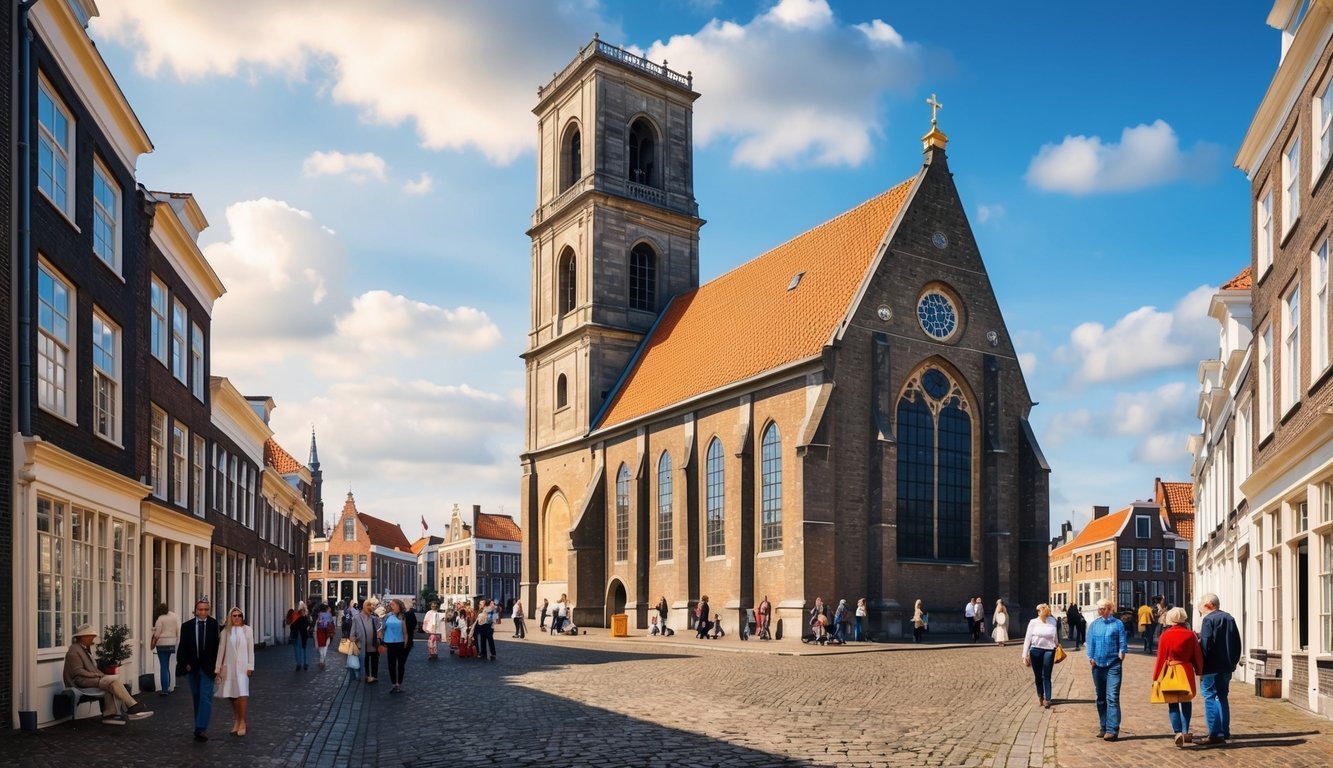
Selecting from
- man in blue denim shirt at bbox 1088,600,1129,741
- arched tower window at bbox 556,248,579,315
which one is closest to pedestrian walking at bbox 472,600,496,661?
man in blue denim shirt at bbox 1088,600,1129,741

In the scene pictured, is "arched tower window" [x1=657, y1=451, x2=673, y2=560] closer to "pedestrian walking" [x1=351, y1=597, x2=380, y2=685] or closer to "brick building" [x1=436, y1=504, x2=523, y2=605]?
"pedestrian walking" [x1=351, y1=597, x2=380, y2=685]

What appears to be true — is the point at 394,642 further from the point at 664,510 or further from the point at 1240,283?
the point at 664,510

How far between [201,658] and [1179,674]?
10618mm

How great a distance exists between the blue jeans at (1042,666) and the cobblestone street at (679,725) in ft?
0.93

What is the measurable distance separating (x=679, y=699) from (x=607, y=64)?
41.7 metres

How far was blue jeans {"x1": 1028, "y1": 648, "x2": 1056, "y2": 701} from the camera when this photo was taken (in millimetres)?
16078

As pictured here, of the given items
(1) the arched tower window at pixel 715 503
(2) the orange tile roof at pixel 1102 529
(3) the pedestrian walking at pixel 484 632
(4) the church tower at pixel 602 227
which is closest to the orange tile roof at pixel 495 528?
(2) the orange tile roof at pixel 1102 529

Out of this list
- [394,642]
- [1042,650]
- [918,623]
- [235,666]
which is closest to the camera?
[235,666]

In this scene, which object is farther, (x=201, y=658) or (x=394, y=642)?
(x=394, y=642)

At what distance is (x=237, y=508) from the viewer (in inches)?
1288

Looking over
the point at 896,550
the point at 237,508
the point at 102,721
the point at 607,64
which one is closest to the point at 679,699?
the point at 102,721

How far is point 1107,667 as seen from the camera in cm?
1309

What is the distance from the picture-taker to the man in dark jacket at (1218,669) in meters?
12.3

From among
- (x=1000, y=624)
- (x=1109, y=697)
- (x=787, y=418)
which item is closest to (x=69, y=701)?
(x=1109, y=697)
